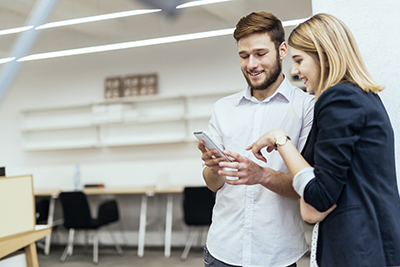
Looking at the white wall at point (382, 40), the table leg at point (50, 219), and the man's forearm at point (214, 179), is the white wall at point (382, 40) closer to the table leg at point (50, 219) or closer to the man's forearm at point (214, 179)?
the man's forearm at point (214, 179)

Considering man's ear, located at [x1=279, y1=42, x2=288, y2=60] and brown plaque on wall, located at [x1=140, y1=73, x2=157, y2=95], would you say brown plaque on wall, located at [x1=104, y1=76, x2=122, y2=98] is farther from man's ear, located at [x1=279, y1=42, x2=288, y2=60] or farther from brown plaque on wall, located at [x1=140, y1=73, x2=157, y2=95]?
man's ear, located at [x1=279, y1=42, x2=288, y2=60]

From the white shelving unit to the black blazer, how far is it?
4.25 m

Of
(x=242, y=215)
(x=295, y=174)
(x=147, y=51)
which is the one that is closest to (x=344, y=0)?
(x=295, y=174)

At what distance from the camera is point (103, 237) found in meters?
5.73

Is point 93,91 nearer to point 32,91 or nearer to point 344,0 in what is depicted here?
point 32,91

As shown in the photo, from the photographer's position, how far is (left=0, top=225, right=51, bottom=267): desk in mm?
2496

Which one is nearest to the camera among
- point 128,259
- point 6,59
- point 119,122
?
point 6,59


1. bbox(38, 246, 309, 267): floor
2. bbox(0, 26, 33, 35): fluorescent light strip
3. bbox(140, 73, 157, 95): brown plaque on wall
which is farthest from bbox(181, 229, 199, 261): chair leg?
bbox(0, 26, 33, 35): fluorescent light strip

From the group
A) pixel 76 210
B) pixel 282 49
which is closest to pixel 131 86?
pixel 76 210

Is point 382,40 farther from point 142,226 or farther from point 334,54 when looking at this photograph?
point 142,226

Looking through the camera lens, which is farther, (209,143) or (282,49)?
(282,49)

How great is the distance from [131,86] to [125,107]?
0.32 meters

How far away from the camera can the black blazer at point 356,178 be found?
0.98m

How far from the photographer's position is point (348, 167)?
3.22 ft
